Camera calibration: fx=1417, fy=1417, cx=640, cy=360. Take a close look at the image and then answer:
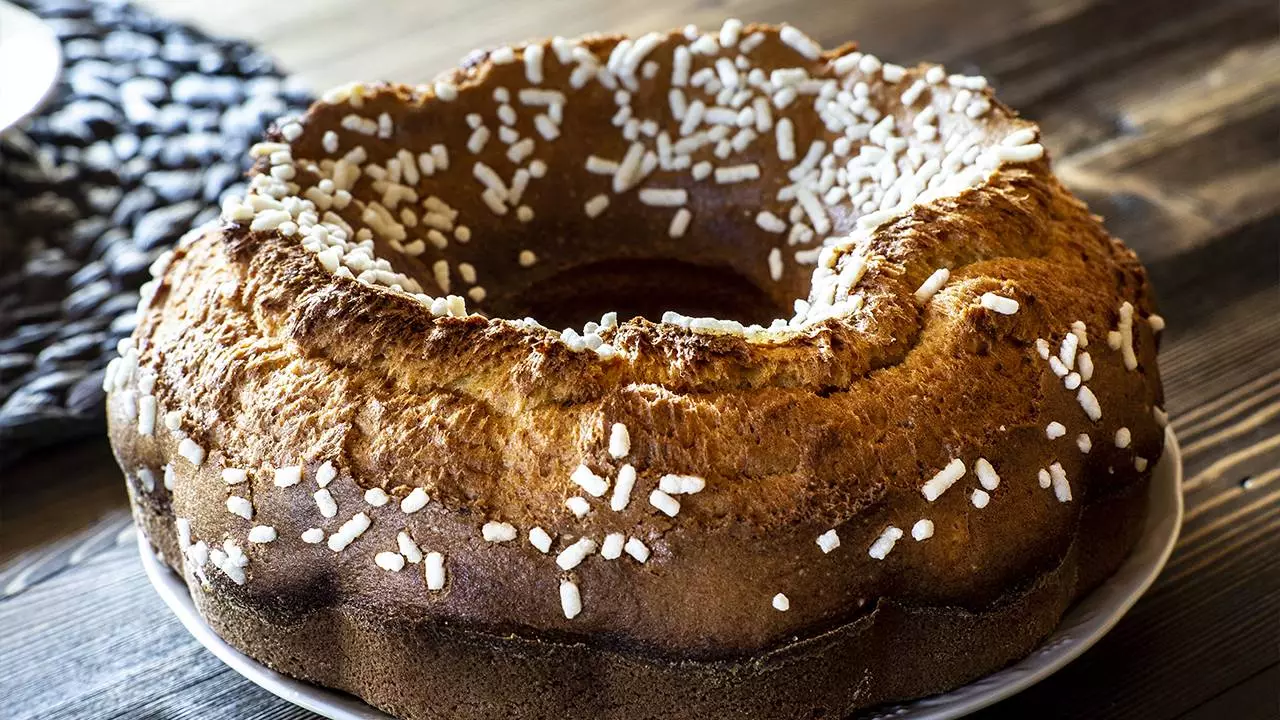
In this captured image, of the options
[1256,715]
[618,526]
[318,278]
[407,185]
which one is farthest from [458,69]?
[1256,715]

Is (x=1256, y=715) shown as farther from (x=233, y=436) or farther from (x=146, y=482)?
(x=146, y=482)

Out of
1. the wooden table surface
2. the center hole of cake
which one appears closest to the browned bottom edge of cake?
the wooden table surface

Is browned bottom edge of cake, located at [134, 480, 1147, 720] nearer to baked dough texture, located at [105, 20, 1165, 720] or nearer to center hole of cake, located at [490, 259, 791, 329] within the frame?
baked dough texture, located at [105, 20, 1165, 720]

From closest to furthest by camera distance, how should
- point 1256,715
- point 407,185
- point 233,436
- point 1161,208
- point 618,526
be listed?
1. point 618,526
2. point 233,436
3. point 1256,715
4. point 407,185
5. point 1161,208

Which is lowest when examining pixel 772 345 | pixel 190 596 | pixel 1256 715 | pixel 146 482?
pixel 1256 715

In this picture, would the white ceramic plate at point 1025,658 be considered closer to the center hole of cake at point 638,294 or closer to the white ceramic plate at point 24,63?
the center hole of cake at point 638,294

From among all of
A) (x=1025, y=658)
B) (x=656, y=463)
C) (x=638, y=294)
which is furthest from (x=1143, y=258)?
(x=656, y=463)
